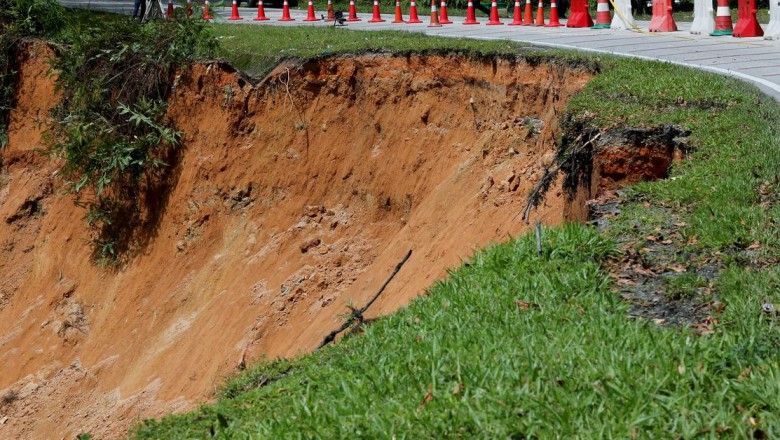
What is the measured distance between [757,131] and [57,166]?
36.4 feet

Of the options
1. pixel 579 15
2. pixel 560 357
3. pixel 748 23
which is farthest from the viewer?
pixel 579 15

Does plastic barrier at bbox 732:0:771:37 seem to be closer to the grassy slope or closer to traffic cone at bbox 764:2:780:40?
traffic cone at bbox 764:2:780:40

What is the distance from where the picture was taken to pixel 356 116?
532 inches

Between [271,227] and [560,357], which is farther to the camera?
[271,227]

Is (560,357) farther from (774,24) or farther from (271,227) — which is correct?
(774,24)

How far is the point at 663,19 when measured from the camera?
59.5 ft

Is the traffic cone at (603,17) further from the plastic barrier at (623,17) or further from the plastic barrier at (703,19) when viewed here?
the plastic barrier at (703,19)

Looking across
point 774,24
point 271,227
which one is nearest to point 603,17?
point 774,24

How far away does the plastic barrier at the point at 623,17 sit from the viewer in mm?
18672

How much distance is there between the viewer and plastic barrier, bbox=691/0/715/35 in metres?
17.0

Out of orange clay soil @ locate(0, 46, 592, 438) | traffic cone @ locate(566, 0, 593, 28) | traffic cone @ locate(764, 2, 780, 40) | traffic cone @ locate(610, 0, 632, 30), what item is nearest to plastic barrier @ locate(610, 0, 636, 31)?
traffic cone @ locate(610, 0, 632, 30)

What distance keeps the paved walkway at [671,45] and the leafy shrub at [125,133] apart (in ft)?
8.17

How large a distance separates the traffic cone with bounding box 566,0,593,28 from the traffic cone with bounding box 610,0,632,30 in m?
0.69

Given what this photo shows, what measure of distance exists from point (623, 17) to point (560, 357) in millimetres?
14880
